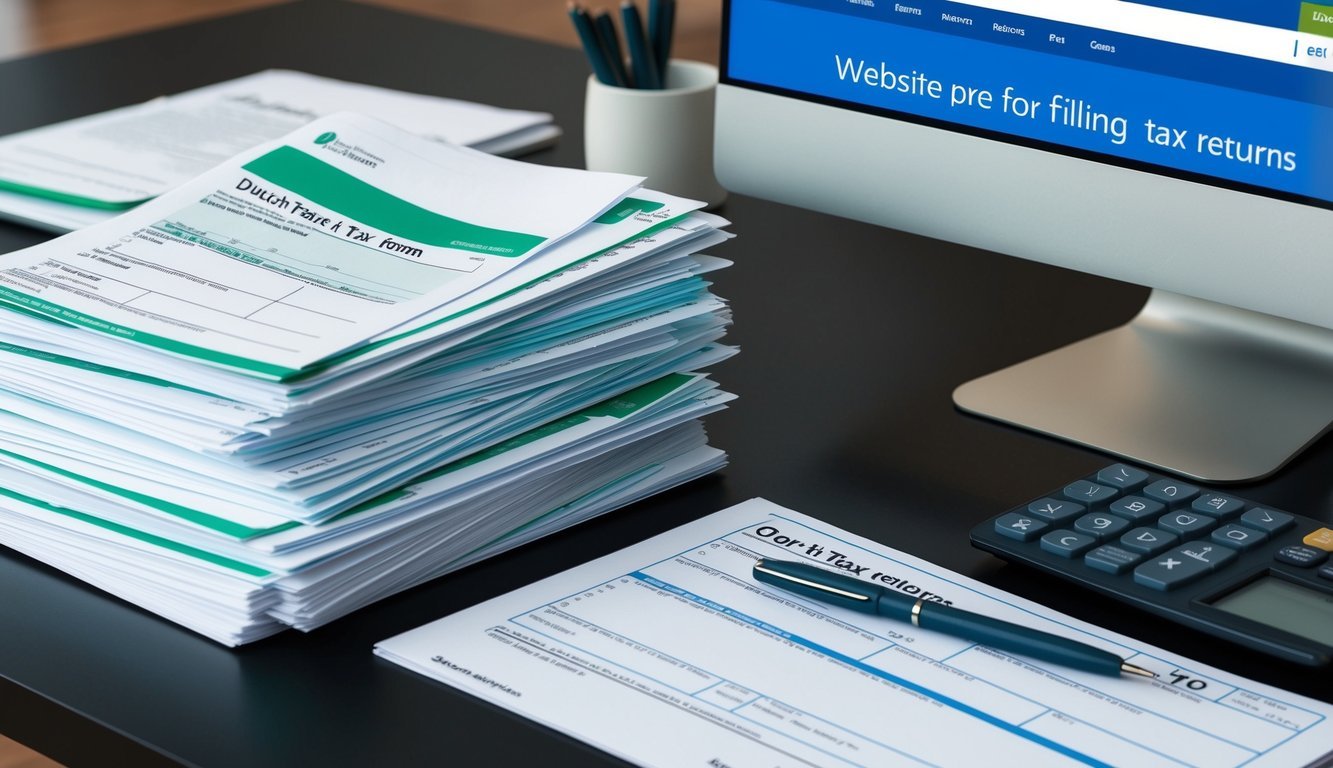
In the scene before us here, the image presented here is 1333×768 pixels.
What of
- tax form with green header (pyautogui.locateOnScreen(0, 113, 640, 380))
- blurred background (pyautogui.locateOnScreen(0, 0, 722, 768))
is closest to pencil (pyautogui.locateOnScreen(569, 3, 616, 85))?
tax form with green header (pyautogui.locateOnScreen(0, 113, 640, 380))

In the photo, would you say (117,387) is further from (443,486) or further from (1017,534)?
(1017,534)

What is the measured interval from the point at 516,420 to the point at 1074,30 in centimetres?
34

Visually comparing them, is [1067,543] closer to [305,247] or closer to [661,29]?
[305,247]

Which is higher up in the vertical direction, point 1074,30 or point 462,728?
point 1074,30

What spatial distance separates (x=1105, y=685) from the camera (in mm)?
616

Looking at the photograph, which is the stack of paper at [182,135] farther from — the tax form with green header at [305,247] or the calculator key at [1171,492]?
the calculator key at [1171,492]

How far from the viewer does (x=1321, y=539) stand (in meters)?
Answer: 0.68

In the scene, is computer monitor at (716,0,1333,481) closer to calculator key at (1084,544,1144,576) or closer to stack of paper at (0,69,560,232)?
calculator key at (1084,544,1144,576)

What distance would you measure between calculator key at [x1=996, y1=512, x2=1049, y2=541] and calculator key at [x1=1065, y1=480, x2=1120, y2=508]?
0.03 metres

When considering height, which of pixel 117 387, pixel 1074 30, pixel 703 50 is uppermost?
pixel 1074 30

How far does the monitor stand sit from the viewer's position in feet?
2.64

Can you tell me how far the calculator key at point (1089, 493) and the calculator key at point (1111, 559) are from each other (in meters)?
0.04

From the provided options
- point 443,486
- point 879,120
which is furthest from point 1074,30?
point 443,486

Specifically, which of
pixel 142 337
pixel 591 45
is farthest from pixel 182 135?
pixel 142 337
